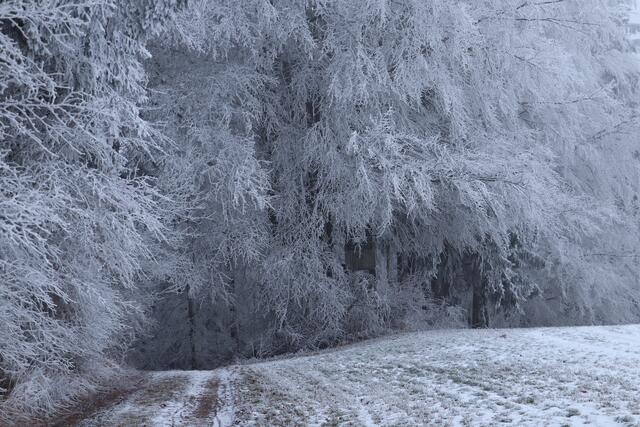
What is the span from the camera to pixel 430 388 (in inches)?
348

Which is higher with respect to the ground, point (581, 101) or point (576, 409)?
point (581, 101)

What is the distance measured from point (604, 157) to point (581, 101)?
8.19 ft

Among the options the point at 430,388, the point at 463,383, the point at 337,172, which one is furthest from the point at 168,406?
the point at 337,172

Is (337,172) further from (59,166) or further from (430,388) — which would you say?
(430,388)

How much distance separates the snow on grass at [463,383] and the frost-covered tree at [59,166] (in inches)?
101

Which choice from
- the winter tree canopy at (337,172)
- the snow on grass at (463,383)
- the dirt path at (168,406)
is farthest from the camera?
the winter tree canopy at (337,172)

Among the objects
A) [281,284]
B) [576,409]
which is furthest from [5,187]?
[281,284]

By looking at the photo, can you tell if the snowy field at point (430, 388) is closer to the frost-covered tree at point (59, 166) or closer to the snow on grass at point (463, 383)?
the snow on grass at point (463, 383)

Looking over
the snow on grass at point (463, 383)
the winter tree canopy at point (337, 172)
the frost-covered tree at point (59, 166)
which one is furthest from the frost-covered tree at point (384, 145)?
the frost-covered tree at point (59, 166)

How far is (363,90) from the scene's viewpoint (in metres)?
14.4

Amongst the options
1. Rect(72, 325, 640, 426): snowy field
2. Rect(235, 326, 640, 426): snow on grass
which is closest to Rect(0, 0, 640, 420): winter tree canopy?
Rect(72, 325, 640, 426): snowy field

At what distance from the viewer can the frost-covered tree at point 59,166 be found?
8.19 m

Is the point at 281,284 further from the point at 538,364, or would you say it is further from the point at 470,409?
the point at 470,409

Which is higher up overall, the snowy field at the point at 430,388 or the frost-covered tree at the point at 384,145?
the frost-covered tree at the point at 384,145
